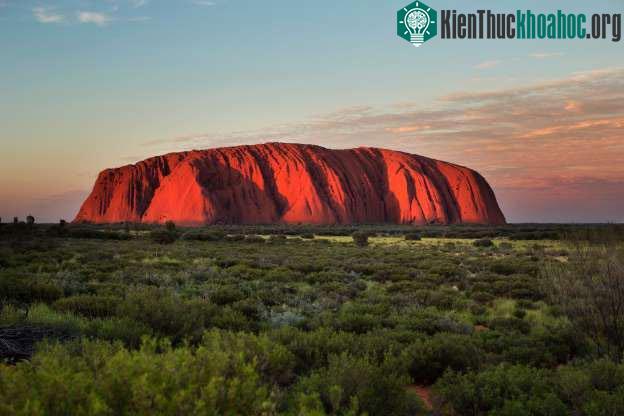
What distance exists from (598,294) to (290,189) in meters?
95.9

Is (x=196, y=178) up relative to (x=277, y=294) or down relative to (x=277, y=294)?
up

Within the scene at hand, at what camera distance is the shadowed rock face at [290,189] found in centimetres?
9919

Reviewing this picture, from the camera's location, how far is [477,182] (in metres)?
116

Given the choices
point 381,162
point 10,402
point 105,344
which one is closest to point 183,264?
point 105,344

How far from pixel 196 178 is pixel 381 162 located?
42569 millimetres

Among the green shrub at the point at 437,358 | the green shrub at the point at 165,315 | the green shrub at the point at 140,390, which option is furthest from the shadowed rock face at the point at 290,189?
the green shrub at the point at 140,390

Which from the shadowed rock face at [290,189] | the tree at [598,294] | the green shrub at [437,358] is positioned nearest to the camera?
the green shrub at [437,358]

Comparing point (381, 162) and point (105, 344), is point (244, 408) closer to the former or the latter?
point (105, 344)

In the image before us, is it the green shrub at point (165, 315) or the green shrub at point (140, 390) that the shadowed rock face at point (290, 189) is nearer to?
the green shrub at point (165, 315)

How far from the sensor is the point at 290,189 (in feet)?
339

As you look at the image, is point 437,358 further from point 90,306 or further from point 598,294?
point 90,306

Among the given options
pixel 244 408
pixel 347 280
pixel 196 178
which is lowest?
pixel 347 280

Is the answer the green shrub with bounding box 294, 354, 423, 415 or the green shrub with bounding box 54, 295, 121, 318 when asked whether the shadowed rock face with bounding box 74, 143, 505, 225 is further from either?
the green shrub with bounding box 294, 354, 423, 415

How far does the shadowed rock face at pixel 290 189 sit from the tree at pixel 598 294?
88.3 meters
